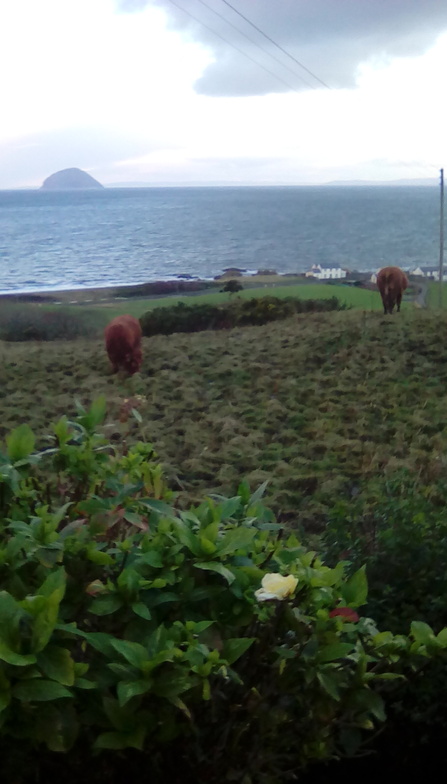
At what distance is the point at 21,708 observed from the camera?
1173 mm

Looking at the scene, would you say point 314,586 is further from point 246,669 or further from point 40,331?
point 40,331

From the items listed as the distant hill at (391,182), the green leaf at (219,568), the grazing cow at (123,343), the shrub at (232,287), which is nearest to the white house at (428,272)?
the distant hill at (391,182)

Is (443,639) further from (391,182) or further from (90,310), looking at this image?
(391,182)

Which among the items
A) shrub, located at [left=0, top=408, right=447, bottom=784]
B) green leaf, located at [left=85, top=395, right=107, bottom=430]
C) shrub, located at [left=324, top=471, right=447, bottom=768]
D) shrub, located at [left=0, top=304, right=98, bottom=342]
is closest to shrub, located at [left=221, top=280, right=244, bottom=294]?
shrub, located at [left=0, top=304, right=98, bottom=342]

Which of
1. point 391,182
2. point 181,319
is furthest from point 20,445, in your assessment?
point 391,182

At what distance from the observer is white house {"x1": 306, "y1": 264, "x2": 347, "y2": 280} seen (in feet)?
8.68

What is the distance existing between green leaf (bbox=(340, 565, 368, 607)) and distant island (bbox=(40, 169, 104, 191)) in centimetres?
151

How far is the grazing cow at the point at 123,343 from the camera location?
8.05ft

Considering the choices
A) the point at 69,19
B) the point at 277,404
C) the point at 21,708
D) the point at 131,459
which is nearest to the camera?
the point at 21,708

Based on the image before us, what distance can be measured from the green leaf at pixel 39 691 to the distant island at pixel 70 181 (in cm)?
168

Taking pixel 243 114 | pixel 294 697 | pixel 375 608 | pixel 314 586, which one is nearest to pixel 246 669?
pixel 294 697

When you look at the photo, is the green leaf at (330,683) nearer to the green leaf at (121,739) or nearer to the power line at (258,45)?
the green leaf at (121,739)

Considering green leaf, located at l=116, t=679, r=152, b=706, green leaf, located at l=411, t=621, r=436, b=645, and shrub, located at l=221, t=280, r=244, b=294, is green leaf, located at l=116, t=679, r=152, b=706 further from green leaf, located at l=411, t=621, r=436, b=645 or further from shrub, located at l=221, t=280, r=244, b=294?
shrub, located at l=221, t=280, r=244, b=294

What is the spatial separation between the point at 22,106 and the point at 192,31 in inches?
22.4
